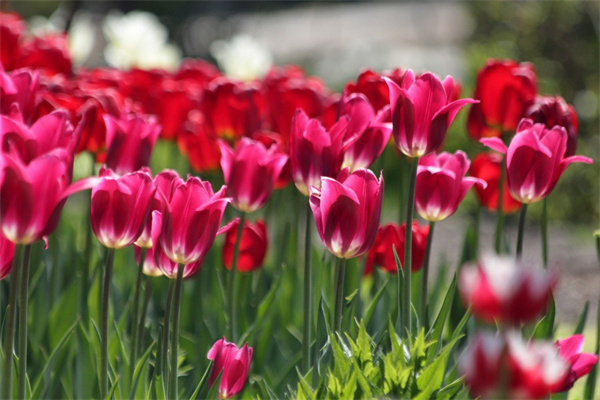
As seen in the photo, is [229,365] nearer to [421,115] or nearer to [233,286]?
[233,286]

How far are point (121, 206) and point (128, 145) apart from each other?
0.69 metres

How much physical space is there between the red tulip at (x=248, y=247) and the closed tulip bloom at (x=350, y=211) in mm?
740

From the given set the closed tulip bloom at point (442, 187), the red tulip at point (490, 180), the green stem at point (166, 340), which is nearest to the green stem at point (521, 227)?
the closed tulip bloom at point (442, 187)

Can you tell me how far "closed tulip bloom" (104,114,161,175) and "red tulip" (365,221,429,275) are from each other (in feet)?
2.15

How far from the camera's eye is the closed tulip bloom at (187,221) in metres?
1.60

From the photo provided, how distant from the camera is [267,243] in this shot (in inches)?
99.6

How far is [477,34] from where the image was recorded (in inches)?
367

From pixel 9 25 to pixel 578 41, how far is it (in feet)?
20.1

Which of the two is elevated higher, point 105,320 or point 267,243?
point 105,320

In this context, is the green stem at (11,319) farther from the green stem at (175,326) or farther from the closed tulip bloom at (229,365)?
the closed tulip bloom at (229,365)

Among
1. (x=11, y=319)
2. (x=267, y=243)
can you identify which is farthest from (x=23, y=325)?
(x=267, y=243)

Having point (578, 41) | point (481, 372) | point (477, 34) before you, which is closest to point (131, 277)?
point (481, 372)

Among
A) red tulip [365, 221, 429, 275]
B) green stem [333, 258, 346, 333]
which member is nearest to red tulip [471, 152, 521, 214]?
red tulip [365, 221, 429, 275]

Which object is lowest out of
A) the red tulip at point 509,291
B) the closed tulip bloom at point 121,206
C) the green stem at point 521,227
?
the green stem at point 521,227
